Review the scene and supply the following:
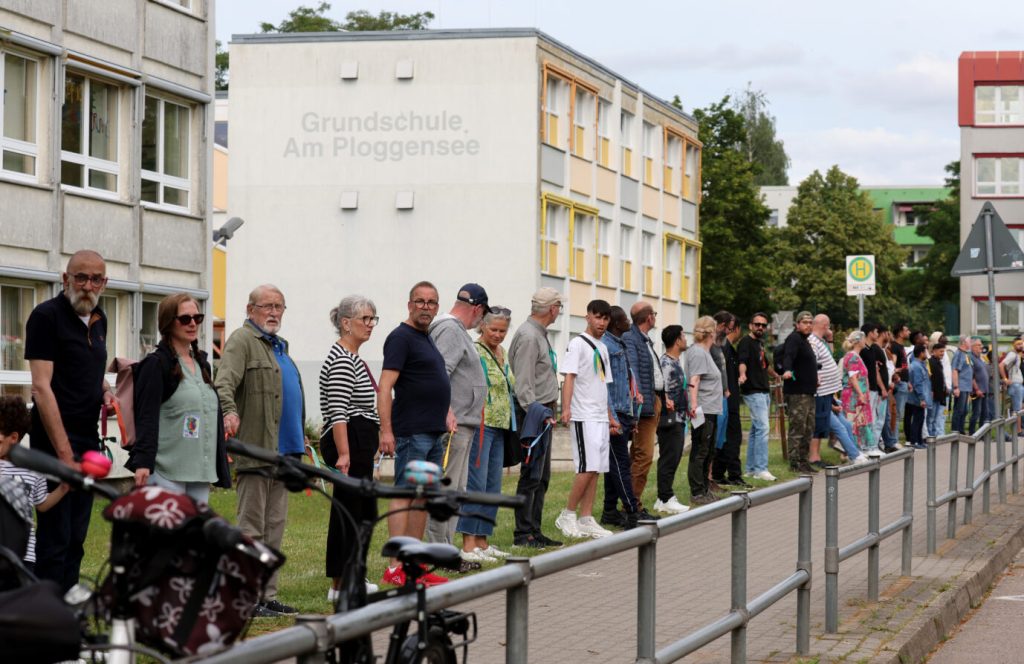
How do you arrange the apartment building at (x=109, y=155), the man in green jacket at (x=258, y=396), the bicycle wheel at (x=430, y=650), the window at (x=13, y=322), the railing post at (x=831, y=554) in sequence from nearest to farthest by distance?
the bicycle wheel at (x=430, y=650), the railing post at (x=831, y=554), the man in green jacket at (x=258, y=396), the window at (x=13, y=322), the apartment building at (x=109, y=155)

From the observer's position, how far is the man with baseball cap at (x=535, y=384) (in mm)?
12641

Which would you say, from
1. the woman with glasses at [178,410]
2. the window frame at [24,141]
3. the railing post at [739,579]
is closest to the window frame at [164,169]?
the window frame at [24,141]

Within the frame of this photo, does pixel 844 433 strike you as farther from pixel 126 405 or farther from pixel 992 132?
pixel 992 132

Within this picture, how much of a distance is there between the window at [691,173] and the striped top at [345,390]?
176 feet

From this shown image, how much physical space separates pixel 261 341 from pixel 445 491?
5650 millimetres

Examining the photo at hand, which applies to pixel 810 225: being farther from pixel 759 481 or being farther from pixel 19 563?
pixel 19 563

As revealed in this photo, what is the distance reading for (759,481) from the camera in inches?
766

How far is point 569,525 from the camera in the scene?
1341cm

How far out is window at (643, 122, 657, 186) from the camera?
58375 millimetres

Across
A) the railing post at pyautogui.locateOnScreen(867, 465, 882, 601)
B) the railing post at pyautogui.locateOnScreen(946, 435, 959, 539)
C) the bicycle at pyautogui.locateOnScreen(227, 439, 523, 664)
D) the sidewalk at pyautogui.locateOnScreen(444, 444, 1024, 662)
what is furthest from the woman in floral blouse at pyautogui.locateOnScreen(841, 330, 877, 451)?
the bicycle at pyautogui.locateOnScreen(227, 439, 523, 664)

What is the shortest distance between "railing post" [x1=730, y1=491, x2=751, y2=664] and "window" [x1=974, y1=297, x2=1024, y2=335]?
2806 inches

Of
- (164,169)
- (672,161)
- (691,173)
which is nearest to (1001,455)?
(164,169)

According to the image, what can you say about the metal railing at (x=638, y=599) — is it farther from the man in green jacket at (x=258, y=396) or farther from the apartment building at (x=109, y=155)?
the apartment building at (x=109, y=155)

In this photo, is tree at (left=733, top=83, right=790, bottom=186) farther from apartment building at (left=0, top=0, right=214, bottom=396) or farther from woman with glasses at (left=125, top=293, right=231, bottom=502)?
woman with glasses at (left=125, top=293, right=231, bottom=502)
